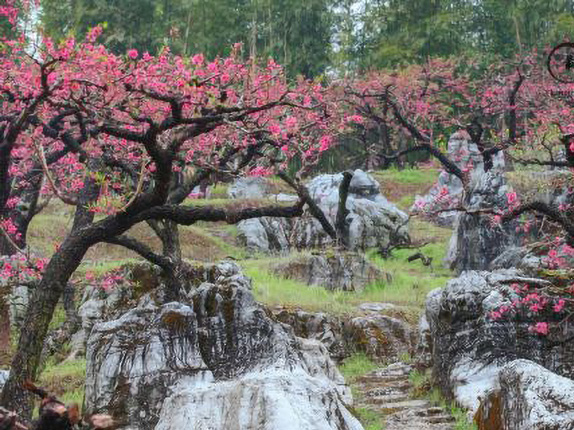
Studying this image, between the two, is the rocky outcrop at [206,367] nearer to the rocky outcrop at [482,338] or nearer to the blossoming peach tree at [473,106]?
the rocky outcrop at [482,338]

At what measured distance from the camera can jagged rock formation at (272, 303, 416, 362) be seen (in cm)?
1695

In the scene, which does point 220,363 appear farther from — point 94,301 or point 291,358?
point 94,301

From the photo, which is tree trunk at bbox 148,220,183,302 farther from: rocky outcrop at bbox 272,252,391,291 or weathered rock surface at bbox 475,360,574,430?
weathered rock surface at bbox 475,360,574,430

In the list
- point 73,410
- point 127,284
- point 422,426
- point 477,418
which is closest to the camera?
point 73,410

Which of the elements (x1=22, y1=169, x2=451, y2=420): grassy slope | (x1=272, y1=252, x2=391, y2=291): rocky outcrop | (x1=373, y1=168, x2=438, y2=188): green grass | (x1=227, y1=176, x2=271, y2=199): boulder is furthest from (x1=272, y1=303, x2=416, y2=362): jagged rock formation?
(x1=373, y1=168, x2=438, y2=188): green grass

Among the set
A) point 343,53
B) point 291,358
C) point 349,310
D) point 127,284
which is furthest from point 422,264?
point 343,53

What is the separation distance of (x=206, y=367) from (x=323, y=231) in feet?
60.0

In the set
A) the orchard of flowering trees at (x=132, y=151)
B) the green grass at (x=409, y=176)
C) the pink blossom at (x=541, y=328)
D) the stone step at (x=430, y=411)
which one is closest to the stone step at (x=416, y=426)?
the stone step at (x=430, y=411)

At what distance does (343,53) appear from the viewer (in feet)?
159

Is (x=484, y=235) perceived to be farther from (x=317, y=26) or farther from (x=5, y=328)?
(x=317, y=26)

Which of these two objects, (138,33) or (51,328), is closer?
(51,328)

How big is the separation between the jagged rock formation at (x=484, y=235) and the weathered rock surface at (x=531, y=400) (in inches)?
652

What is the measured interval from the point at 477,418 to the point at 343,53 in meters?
41.0

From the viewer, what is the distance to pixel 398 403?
12297mm
